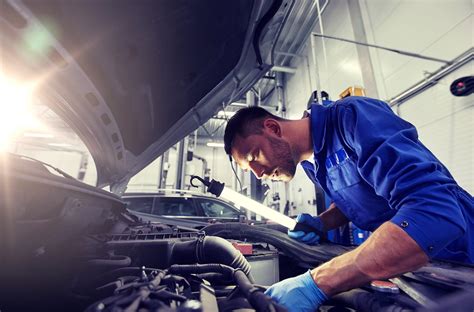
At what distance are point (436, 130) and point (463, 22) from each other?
972 mm

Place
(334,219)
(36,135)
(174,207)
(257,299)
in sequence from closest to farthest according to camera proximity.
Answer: (257,299), (334,219), (174,207), (36,135)

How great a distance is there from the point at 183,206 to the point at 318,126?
3.15 metres

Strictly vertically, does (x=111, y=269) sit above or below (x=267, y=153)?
below

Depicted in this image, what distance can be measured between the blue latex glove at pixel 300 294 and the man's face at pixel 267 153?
0.62 meters

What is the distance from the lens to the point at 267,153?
122 cm

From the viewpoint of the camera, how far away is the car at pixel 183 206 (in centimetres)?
357

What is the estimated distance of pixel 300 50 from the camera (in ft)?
19.1

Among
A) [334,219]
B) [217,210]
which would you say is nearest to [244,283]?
[334,219]

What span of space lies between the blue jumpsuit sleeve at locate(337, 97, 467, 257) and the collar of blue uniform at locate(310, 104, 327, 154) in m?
0.17

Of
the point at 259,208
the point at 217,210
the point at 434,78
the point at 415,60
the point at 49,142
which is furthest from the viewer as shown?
the point at 49,142

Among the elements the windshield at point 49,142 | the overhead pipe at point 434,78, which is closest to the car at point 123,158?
the overhead pipe at point 434,78

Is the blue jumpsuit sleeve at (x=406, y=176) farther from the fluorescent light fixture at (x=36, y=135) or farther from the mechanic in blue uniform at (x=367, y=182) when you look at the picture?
the fluorescent light fixture at (x=36, y=135)

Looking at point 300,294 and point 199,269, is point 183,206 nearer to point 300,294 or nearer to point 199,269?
point 199,269

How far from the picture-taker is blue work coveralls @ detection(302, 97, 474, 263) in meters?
0.60
